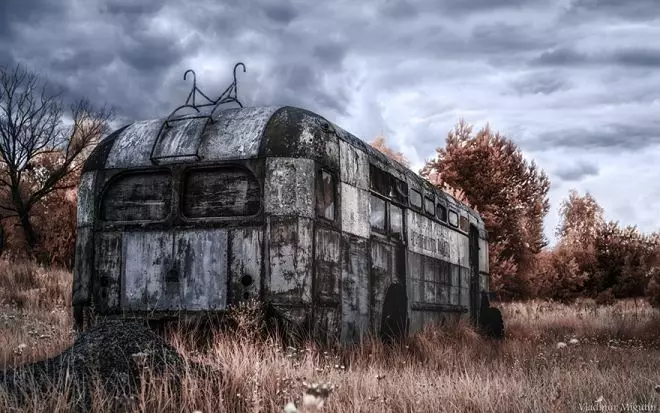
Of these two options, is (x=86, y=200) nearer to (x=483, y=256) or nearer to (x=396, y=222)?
(x=396, y=222)

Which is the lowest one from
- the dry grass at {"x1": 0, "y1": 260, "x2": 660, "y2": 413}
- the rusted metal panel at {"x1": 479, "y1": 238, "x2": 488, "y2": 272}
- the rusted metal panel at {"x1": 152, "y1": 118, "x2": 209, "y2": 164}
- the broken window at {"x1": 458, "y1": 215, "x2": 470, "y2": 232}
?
the dry grass at {"x1": 0, "y1": 260, "x2": 660, "y2": 413}

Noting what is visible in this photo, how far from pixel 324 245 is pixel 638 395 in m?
3.27

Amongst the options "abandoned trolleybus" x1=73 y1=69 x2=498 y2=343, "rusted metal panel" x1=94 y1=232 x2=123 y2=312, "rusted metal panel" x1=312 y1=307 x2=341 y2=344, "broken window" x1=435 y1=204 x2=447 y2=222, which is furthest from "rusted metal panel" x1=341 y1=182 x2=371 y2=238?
"broken window" x1=435 y1=204 x2=447 y2=222

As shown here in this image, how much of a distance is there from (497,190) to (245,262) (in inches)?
784

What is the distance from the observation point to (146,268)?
24.2ft

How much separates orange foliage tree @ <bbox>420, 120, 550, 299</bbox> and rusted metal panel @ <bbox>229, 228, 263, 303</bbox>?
17.7m

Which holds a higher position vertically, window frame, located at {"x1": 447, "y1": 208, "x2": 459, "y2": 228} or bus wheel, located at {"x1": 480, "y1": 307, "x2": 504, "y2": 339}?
window frame, located at {"x1": 447, "y1": 208, "x2": 459, "y2": 228}

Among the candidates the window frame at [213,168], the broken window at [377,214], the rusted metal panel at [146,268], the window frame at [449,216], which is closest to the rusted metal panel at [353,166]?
the broken window at [377,214]

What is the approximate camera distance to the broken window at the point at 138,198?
7.46 metres

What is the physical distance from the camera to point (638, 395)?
5.11 metres

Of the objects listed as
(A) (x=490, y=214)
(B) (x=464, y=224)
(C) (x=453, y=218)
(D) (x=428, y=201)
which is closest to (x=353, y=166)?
(D) (x=428, y=201)

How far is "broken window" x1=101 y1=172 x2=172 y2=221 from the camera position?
7465 mm

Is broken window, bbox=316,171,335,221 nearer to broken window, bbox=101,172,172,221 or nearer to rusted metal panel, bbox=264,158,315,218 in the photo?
rusted metal panel, bbox=264,158,315,218

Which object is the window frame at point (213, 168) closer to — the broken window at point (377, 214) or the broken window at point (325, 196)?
the broken window at point (325, 196)
